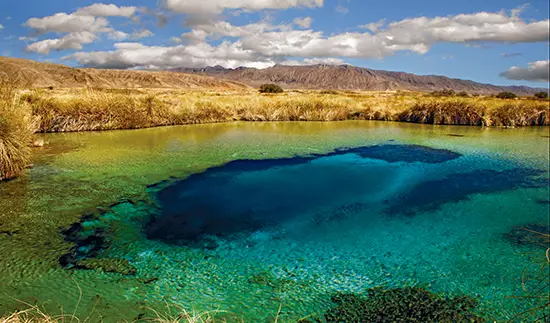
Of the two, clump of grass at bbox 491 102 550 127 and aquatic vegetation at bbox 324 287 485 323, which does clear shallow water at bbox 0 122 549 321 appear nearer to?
aquatic vegetation at bbox 324 287 485 323

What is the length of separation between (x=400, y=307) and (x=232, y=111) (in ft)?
62.8

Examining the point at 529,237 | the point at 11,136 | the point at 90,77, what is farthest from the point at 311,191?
the point at 90,77

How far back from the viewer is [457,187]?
816cm

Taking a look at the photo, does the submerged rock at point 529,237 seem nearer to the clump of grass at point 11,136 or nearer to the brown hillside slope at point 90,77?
the clump of grass at point 11,136

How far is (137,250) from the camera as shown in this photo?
4.89 metres

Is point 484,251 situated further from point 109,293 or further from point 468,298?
point 109,293

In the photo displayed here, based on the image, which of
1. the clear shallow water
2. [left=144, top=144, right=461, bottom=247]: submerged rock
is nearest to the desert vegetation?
the clear shallow water

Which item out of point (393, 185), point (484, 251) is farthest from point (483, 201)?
point (484, 251)

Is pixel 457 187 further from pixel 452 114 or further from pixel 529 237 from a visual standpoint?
pixel 452 114

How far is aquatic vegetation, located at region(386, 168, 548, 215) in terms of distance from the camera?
6953mm

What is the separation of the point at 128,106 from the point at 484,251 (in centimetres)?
1609

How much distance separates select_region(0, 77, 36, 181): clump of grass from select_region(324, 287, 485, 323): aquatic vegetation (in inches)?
294

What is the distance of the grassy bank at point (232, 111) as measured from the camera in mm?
15852

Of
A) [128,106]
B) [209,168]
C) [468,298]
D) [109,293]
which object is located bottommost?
[468,298]
